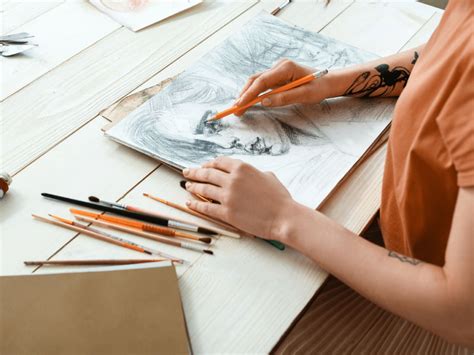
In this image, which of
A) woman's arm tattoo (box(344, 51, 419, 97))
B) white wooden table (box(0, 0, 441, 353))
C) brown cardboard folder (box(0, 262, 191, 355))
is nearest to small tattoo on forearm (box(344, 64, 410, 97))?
woman's arm tattoo (box(344, 51, 419, 97))

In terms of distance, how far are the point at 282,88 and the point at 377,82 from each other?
164 mm

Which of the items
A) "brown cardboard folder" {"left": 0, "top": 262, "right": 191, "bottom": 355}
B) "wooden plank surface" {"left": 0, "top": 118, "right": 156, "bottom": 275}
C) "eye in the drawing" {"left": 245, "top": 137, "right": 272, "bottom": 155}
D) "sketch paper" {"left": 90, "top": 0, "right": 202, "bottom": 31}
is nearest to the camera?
"brown cardboard folder" {"left": 0, "top": 262, "right": 191, "bottom": 355}

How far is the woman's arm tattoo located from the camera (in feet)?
2.85

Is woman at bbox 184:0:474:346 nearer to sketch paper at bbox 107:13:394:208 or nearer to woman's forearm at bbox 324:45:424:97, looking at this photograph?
sketch paper at bbox 107:13:394:208

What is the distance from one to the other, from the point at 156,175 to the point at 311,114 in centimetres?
27

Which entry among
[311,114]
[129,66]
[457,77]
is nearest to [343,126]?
[311,114]

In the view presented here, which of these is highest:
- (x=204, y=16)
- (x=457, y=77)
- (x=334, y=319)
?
(x=457, y=77)

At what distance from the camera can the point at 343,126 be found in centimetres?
82

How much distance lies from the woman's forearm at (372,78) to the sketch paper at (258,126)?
0.06 ft

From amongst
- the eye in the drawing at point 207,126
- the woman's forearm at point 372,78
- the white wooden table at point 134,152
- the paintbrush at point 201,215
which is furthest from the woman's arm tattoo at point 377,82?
the paintbrush at point 201,215

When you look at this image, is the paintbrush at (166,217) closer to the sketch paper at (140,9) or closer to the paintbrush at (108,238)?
the paintbrush at (108,238)

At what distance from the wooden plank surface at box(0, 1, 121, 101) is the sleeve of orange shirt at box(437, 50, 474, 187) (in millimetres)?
637

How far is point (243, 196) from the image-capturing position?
70 centimetres

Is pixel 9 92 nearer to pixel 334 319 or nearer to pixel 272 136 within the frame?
pixel 272 136
